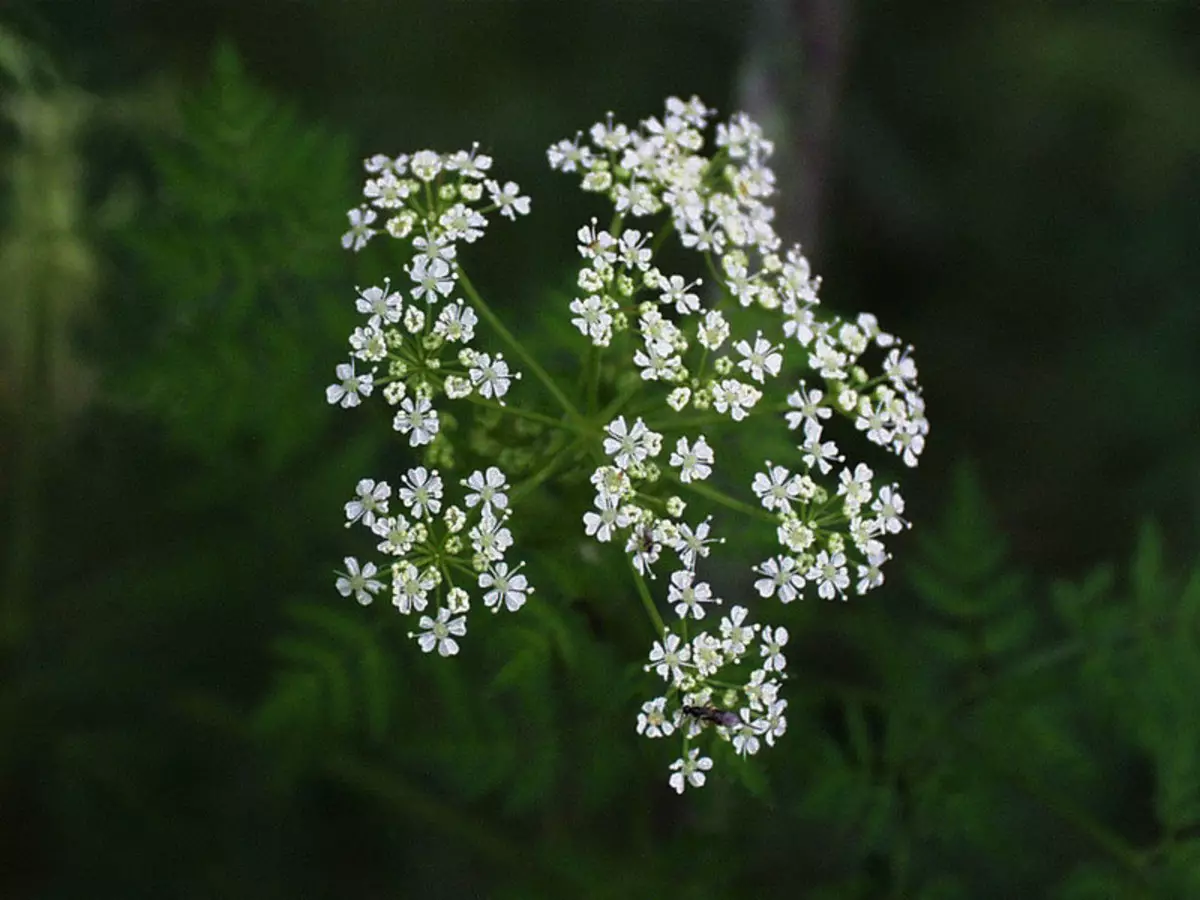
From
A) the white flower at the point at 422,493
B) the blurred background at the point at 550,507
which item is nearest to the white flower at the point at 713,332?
the blurred background at the point at 550,507

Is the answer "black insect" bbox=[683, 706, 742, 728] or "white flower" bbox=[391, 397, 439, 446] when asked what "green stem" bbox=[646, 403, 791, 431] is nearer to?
"white flower" bbox=[391, 397, 439, 446]

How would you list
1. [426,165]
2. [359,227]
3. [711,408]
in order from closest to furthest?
[426,165], [359,227], [711,408]

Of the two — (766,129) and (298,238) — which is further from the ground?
(766,129)

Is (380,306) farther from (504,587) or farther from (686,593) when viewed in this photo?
(686,593)

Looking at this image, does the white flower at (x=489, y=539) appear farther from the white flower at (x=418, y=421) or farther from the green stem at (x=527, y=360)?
the green stem at (x=527, y=360)

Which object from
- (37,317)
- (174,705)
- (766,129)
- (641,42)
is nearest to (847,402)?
(766,129)

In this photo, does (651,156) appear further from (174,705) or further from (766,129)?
(174,705)

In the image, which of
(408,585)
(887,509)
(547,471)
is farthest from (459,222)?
(887,509)
